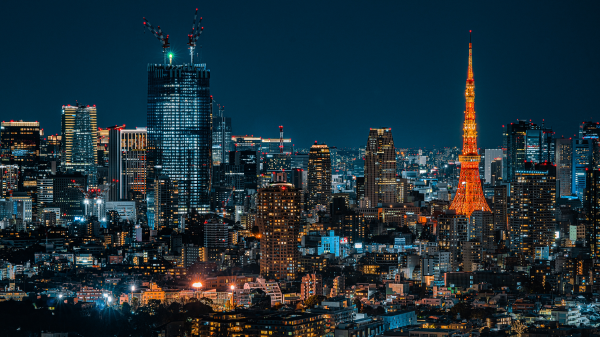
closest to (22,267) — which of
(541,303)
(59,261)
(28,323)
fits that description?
(59,261)

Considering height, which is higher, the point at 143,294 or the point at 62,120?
the point at 62,120

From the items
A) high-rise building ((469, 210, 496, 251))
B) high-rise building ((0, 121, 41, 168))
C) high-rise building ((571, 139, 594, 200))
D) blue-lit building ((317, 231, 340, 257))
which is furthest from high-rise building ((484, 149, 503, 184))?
high-rise building ((0, 121, 41, 168))

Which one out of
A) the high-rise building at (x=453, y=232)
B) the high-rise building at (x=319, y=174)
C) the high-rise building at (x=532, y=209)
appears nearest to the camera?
the high-rise building at (x=453, y=232)

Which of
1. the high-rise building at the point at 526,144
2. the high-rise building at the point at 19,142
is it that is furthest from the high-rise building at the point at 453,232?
the high-rise building at the point at 19,142

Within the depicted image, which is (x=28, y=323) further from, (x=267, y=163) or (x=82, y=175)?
(x=267, y=163)

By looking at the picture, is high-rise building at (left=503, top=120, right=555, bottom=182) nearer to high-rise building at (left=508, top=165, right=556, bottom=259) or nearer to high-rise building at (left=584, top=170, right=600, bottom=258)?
high-rise building at (left=508, top=165, right=556, bottom=259)

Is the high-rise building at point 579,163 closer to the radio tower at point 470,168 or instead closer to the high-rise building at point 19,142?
the radio tower at point 470,168
